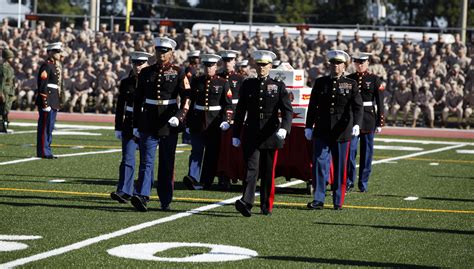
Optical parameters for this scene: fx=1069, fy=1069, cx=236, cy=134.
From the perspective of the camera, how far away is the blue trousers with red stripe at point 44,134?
18.8 m

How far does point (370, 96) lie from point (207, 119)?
247 cm

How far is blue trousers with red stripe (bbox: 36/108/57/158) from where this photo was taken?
18844 millimetres

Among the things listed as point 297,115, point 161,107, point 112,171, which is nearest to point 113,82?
point 112,171

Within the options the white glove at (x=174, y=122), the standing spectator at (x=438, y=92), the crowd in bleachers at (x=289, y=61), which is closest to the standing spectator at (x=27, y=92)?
the crowd in bleachers at (x=289, y=61)

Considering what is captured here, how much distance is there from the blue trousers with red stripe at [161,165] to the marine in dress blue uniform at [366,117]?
12.7 feet

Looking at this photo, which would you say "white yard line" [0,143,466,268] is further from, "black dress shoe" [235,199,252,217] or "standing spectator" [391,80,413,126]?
"standing spectator" [391,80,413,126]

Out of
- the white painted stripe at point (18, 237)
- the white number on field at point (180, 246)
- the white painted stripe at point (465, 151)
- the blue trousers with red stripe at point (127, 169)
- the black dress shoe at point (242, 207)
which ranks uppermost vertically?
the blue trousers with red stripe at point (127, 169)

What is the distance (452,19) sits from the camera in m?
68.3

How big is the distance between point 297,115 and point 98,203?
340cm

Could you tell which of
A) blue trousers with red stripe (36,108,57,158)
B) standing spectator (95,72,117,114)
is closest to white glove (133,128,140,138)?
blue trousers with red stripe (36,108,57,158)

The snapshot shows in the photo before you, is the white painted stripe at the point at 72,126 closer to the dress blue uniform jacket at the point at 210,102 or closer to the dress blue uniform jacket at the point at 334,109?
the dress blue uniform jacket at the point at 210,102

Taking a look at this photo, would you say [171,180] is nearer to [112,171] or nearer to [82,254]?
[82,254]

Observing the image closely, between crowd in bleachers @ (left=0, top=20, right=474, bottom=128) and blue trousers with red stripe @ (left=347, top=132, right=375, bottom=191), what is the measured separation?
48.1ft

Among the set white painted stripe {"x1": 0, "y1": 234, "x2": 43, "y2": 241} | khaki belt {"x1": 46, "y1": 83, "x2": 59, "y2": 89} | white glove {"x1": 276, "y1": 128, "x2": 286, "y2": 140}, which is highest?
khaki belt {"x1": 46, "y1": 83, "x2": 59, "y2": 89}
